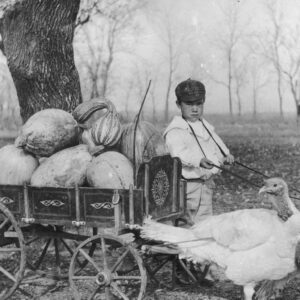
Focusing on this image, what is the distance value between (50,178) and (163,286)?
1.69 metres

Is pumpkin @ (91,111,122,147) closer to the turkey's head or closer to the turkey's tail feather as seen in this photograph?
the turkey's tail feather

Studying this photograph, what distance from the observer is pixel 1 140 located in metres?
19.2

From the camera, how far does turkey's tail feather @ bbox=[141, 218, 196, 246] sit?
4.61 m

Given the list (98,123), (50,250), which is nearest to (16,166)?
(98,123)

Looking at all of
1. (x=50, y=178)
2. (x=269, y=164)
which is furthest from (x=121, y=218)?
(x=269, y=164)

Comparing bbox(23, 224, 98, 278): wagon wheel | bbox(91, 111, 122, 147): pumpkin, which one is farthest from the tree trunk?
bbox(91, 111, 122, 147): pumpkin

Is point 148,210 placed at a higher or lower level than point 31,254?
higher

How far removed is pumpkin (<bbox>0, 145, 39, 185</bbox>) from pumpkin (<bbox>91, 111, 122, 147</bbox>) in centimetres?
65

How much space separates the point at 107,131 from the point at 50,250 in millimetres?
3198

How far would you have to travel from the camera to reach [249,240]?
14.4 ft

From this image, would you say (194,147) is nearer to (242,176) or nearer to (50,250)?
(50,250)

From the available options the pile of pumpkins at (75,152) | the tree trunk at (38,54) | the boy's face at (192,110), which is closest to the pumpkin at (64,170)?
the pile of pumpkins at (75,152)

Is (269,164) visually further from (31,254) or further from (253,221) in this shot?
A: (253,221)

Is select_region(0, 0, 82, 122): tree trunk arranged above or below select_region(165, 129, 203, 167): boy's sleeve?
above
